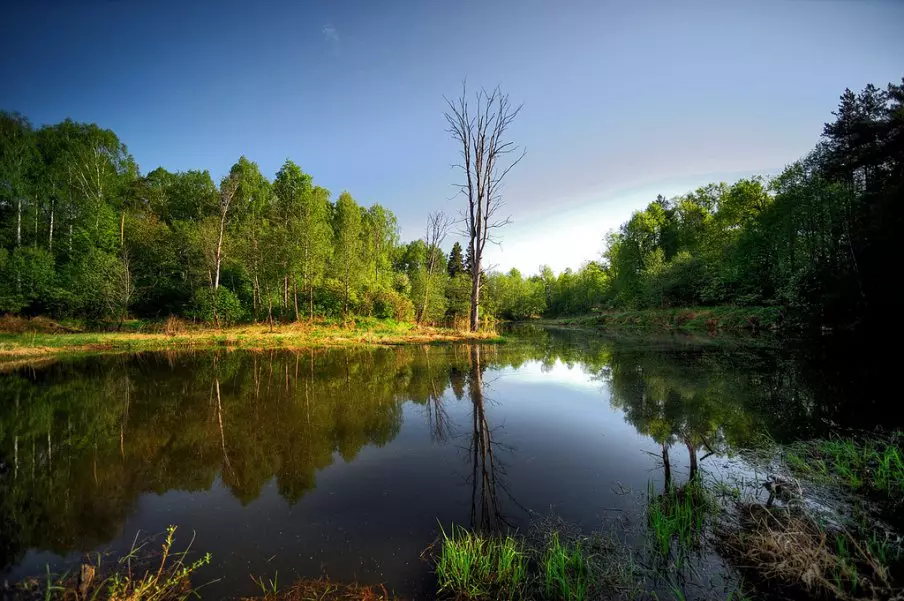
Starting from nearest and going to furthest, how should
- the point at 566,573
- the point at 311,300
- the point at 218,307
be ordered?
the point at 566,573, the point at 218,307, the point at 311,300

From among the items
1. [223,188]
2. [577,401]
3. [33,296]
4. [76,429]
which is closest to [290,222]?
[223,188]

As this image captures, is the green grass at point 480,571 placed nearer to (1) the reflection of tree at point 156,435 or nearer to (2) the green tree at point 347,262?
(1) the reflection of tree at point 156,435

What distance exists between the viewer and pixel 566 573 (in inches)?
129

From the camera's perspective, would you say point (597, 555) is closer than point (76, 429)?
Yes

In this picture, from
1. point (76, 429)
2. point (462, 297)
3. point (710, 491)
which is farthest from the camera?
point (462, 297)

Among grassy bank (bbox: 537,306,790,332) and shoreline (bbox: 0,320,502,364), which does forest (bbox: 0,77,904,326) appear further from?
shoreline (bbox: 0,320,502,364)

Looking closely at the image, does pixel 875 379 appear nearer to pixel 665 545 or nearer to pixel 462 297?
pixel 665 545

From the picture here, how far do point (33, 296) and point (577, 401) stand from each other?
1407 inches

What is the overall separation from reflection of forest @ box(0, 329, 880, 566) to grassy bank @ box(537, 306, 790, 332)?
1979cm

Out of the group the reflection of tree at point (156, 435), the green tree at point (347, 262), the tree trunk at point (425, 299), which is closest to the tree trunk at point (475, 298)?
the reflection of tree at point (156, 435)

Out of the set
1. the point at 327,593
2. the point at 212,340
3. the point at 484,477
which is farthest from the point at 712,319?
the point at 212,340

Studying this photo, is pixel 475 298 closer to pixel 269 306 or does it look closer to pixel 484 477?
pixel 269 306

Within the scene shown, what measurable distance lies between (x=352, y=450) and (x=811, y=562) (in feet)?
19.3

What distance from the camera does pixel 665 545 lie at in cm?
352
